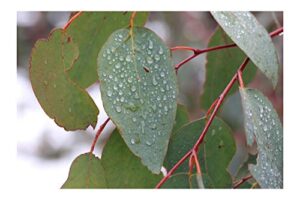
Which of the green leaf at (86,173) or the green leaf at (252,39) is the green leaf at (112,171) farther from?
the green leaf at (252,39)

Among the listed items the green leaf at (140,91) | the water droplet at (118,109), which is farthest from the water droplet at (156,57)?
the water droplet at (118,109)

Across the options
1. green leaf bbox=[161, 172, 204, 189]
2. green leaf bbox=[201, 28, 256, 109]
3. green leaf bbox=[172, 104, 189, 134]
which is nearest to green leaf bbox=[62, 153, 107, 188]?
green leaf bbox=[161, 172, 204, 189]

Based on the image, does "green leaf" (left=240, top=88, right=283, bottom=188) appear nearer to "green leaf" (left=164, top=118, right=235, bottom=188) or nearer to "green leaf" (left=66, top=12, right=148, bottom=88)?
"green leaf" (left=164, top=118, right=235, bottom=188)

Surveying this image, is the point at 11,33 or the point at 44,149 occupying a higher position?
the point at 11,33

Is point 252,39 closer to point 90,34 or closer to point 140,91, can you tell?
point 140,91

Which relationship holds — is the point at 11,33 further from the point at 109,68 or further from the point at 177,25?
the point at 177,25

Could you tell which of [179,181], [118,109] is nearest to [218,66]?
[179,181]
